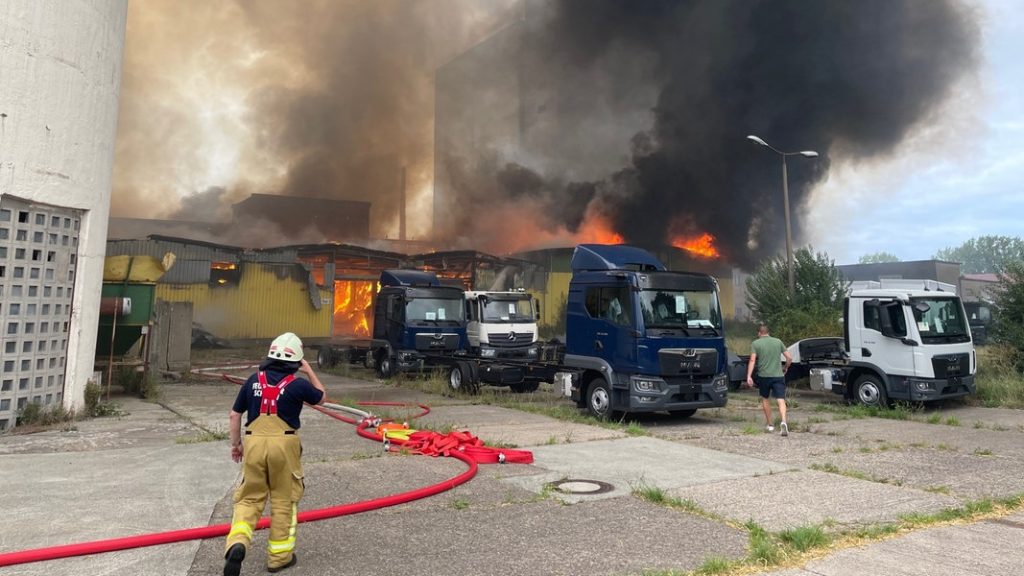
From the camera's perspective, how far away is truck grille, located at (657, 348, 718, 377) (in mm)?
8953

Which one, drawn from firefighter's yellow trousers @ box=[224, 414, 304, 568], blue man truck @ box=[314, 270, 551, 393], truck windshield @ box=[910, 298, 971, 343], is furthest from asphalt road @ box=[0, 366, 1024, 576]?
blue man truck @ box=[314, 270, 551, 393]

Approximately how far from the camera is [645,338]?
29.3ft

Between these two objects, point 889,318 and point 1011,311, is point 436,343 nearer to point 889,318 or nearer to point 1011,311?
point 889,318

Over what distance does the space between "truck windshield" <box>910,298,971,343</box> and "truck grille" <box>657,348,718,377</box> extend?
417 centimetres

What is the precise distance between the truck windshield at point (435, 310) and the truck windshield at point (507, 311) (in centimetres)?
121

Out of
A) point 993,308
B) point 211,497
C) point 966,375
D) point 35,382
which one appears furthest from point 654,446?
point 993,308

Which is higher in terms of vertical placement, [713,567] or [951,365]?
[951,365]

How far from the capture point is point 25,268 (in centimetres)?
816

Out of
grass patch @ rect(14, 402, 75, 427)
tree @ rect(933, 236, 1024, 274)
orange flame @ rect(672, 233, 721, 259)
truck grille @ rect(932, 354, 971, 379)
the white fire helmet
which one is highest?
tree @ rect(933, 236, 1024, 274)

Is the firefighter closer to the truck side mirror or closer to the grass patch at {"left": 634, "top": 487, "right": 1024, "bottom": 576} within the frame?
the grass patch at {"left": 634, "top": 487, "right": 1024, "bottom": 576}

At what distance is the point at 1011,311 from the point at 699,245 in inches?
847

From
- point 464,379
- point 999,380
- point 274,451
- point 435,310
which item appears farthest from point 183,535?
point 999,380

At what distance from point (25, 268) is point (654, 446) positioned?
8.74 metres

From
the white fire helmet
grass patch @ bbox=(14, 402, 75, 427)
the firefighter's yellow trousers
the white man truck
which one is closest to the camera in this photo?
the firefighter's yellow trousers
